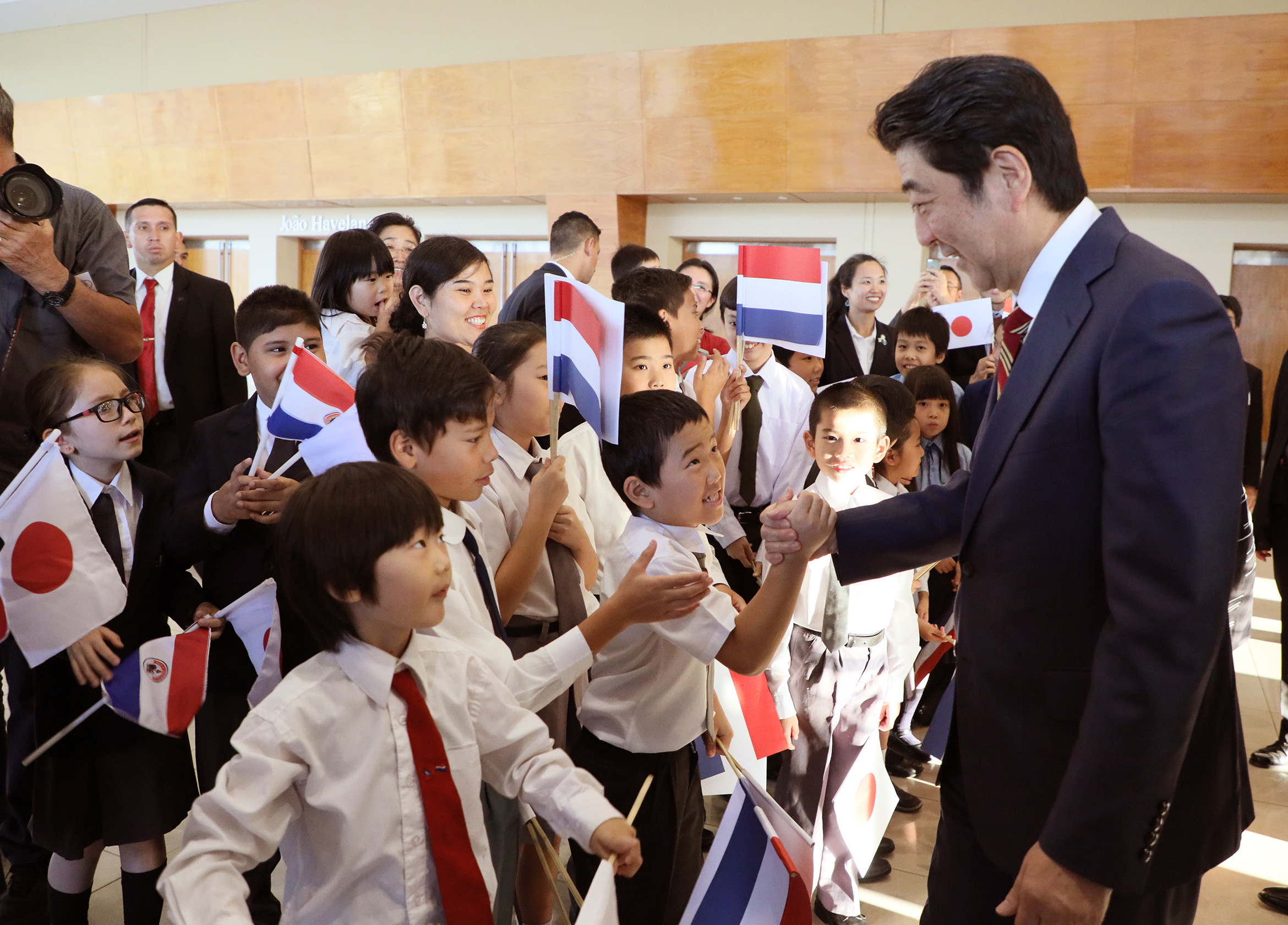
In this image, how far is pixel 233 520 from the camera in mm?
2180

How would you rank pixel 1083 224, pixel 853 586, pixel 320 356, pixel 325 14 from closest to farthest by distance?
pixel 1083 224
pixel 853 586
pixel 320 356
pixel 325 14

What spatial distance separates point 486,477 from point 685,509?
405mm

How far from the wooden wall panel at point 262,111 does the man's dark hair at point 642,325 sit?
346 inches

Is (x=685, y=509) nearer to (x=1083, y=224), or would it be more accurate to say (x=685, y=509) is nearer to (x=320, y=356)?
(x=1083, y=224)

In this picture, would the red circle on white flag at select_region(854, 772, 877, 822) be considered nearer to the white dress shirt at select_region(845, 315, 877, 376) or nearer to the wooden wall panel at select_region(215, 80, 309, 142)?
the white dress shirt at select_region(845, 315, 877, 376)

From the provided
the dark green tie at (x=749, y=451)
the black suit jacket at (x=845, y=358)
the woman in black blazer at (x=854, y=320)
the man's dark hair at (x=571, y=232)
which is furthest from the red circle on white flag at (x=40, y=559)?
the woman in black blazer at (x=854, y=320)

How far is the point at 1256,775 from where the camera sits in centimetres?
360

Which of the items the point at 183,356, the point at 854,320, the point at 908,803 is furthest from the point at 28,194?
the point at 854,320

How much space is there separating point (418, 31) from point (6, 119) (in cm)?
861

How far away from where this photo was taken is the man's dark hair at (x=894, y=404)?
3117mm

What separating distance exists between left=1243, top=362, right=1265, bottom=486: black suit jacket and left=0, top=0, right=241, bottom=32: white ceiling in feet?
35.2

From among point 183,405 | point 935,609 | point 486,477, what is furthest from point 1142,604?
point 183,405

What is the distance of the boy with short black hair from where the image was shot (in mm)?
2160

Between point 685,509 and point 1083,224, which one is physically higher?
point 1083,224
